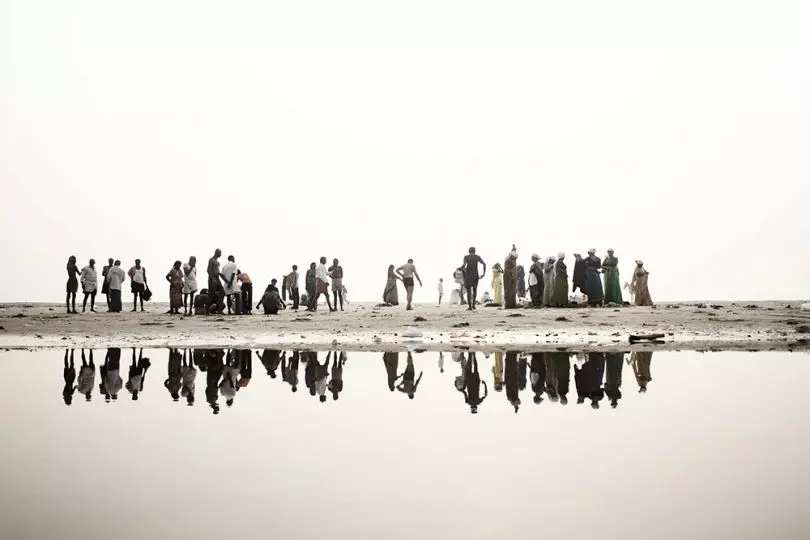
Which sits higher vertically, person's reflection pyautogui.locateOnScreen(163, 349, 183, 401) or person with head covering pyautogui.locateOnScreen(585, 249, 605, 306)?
person with head covering pyautogui.locateOnScreen(585, 249, 605, 306)

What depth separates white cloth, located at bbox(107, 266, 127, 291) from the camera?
34.4 m

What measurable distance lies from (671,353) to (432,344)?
5.59 m

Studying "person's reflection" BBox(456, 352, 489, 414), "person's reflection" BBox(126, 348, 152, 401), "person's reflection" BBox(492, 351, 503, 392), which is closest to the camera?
"person's reflection" BBox(456, 352, 489, 414)

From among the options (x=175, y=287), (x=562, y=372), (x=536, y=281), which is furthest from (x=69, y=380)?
(x=536, y=281)

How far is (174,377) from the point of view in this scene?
1480cm

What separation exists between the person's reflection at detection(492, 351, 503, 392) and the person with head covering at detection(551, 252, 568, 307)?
48.3 feet

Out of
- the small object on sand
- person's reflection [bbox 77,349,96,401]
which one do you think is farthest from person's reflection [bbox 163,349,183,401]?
the small object on sand

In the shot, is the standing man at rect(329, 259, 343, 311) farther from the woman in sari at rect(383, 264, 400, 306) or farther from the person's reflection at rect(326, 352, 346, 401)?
the person's reflection at rect(326, 352, 346, 401)

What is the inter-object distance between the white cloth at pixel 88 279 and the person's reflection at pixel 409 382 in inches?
815

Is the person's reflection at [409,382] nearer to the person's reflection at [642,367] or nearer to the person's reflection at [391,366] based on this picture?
the person's reflection at [391,366]

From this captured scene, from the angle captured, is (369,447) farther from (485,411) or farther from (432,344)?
(432,344)

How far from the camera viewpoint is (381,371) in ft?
51.9

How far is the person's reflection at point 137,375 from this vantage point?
1301 centimetres

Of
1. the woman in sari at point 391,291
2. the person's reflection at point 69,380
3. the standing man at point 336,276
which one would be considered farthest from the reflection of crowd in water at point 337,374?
the woman in sari at point 391,291
